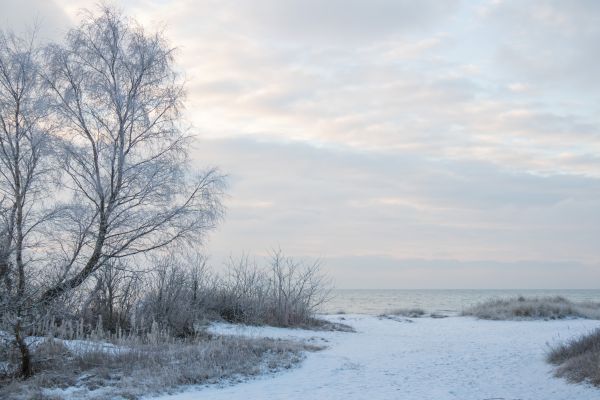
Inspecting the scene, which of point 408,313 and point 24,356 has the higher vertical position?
point 24,356

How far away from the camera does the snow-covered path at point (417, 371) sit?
10.9 meters

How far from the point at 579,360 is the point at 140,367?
9.09 metres

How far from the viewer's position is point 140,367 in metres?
12.6

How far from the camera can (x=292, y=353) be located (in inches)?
586

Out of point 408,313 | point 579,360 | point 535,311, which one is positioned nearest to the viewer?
point 579,360

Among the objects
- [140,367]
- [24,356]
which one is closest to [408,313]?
[140,367]

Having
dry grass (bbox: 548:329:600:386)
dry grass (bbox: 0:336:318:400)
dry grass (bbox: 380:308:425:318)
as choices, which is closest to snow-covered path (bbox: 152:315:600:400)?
dry grass (bbox: 548:329:600:386)

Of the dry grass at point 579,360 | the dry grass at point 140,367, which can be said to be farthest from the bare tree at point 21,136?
the dry grass at point 579,360

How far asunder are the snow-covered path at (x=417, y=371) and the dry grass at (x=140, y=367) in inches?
21.5

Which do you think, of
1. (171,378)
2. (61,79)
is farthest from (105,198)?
(171,378)

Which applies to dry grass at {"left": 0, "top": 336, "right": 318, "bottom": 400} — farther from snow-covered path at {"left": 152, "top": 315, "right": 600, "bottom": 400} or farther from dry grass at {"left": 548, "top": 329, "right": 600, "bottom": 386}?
dry grass at {"left": 548, "top": 329, "right": 600, "bottom": 386}

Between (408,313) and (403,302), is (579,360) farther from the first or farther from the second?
(403,302)

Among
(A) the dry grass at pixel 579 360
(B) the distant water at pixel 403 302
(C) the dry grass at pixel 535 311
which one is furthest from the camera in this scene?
(B) the distant water at pixel 403 302

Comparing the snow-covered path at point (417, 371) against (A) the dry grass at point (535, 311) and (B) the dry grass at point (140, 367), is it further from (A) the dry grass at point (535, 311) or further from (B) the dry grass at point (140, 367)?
(A) the dry grass at point (535, 311)
